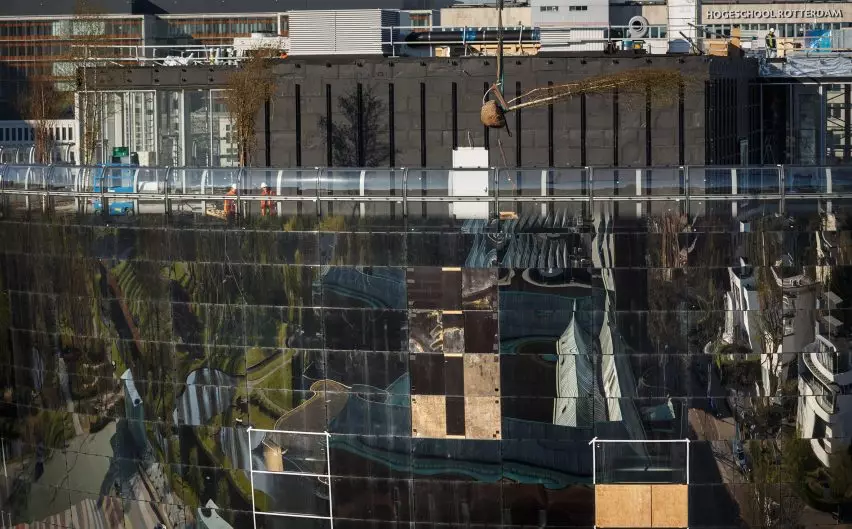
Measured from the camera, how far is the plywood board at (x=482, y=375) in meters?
35.8

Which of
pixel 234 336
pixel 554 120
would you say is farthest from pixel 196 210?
pixel 554 120

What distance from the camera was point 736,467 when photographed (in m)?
35.3

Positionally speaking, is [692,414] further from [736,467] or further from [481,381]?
[481,381]

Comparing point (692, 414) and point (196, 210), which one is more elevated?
point (196, 210)

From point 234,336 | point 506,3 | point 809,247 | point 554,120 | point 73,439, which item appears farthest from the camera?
point 506,3

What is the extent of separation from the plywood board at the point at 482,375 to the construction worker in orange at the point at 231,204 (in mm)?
6611

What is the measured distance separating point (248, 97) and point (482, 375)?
33.5m

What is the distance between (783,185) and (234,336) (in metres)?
12.9

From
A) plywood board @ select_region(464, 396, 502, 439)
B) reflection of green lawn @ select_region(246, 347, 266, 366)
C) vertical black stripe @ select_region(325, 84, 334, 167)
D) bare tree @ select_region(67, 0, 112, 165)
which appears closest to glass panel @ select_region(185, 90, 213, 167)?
bare tree @ select_region(67, 0, 112, 165)

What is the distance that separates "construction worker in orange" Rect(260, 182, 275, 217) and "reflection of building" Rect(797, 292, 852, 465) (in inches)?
489

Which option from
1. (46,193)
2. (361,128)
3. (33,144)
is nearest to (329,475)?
(46,193)

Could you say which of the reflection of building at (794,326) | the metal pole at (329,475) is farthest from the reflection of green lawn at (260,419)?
the reflection of building at (794,326)

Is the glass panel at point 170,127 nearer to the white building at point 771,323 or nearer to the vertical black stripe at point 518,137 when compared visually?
the vertical black stripe at point 518,137

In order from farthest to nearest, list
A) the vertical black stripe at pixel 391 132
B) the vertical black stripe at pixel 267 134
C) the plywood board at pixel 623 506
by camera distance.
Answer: the vertical black stripe at pixel 267 134
the vertical black stripe at pixel 391 132
the plywood board at pixel 623 506
